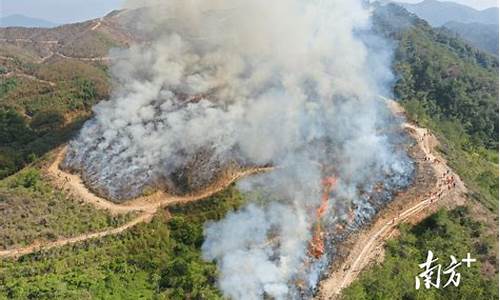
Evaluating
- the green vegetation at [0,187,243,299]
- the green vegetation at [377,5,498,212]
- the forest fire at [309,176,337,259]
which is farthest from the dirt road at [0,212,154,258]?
the green vegetation at [377,5,498,212]

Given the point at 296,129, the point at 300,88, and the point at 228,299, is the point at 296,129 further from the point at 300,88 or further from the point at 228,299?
the point at 228,299

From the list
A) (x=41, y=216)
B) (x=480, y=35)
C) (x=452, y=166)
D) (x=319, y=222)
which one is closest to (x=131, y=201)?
(x=41, y=216)

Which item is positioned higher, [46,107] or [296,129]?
[296,129]

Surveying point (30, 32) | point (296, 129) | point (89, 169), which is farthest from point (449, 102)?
point (30, 32)

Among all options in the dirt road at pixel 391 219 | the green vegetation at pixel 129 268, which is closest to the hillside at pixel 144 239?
the green vegetation at pixel 129 268

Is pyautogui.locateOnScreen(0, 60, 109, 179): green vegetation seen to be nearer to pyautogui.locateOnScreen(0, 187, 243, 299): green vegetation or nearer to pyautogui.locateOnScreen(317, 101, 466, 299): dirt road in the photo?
pyautogui.locateOnScreen(0, 187, 243, 299): green vegetation

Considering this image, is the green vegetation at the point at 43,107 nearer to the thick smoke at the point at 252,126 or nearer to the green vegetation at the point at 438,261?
the thick smoke at the point at 252,126

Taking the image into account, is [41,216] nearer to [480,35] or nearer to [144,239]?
[144,239]

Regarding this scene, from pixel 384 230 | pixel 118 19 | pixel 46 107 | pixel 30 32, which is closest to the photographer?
Answer: pixel 384 230
